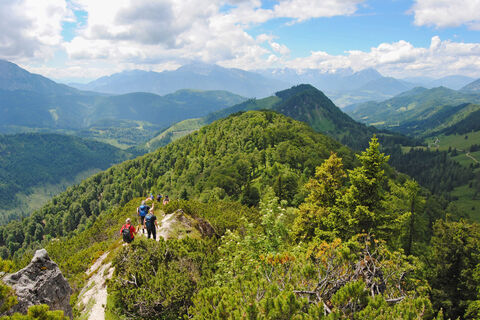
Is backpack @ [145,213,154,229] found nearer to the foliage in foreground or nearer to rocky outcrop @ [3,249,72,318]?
the foliage in foreground

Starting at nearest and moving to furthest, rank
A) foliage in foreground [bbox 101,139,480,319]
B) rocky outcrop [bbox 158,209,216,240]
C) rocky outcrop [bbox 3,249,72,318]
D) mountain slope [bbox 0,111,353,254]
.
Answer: foliage in foreground [bbox 101,139,480,319] < rocky outcrop [bbox 3,249,72,318] < rocky outcrop [bbox 158,209,216,240] < mountain slope [bbox 0,111,353,254]

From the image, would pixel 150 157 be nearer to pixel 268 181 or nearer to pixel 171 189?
pixel 171 189

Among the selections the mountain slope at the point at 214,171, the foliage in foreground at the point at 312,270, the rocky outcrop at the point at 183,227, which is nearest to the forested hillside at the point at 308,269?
the foliage in foreground at the point at 312,270

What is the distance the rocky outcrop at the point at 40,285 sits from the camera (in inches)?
536

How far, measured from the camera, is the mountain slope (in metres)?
90.0

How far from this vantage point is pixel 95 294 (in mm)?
20359

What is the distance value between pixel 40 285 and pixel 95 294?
6621 mm

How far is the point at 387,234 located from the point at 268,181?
6470 cm

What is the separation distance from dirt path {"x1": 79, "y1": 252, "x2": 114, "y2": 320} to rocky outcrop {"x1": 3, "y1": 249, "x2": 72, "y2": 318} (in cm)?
188

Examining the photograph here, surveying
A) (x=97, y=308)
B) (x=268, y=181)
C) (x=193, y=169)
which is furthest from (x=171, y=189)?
(x=97, y=308)

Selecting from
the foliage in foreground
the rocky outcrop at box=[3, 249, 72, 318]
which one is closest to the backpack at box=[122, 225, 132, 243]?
the foliage in foreground

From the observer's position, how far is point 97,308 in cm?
1855

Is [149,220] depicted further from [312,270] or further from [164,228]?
[312,270]

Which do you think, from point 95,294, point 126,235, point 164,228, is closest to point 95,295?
point 95,294
